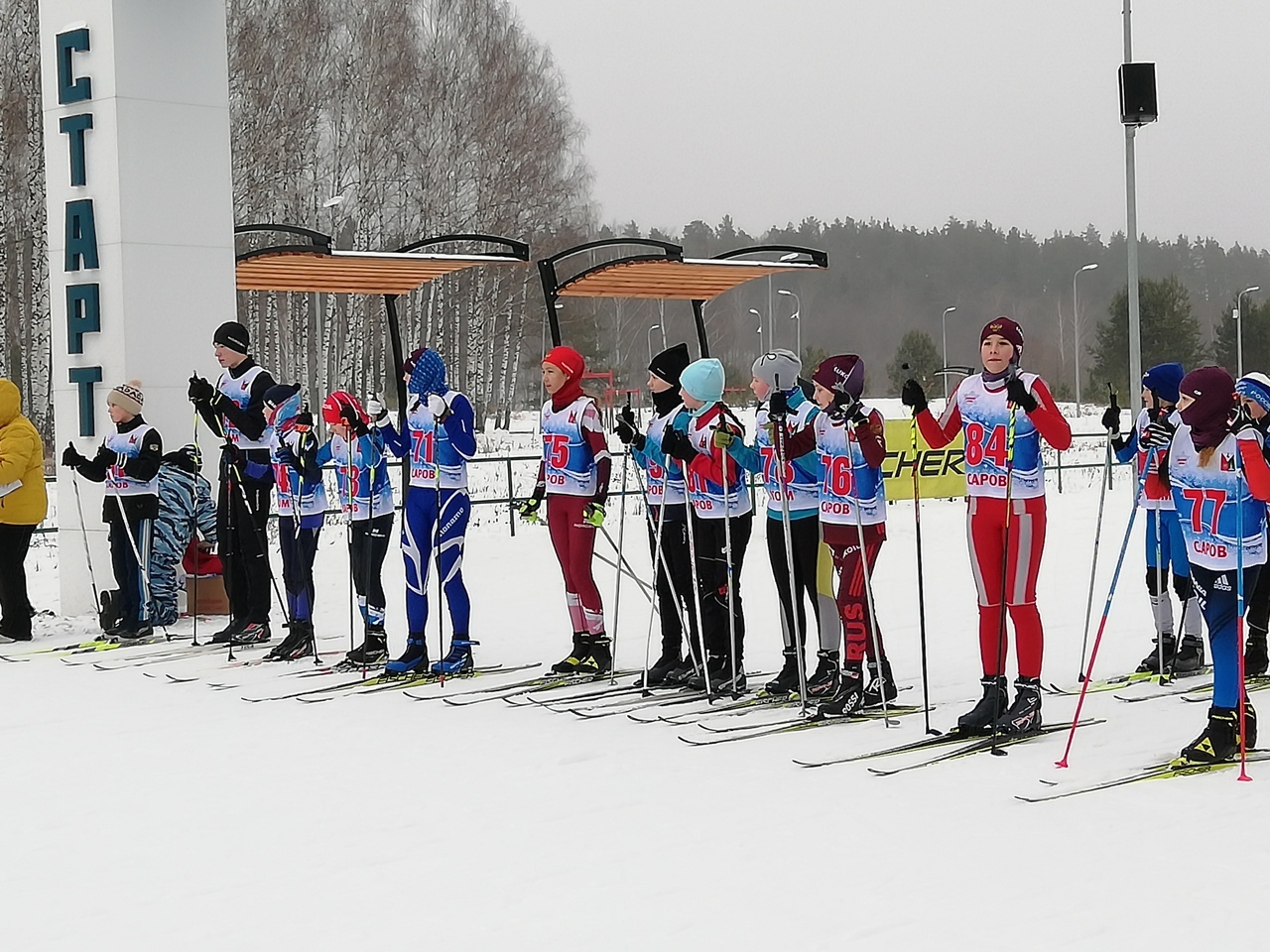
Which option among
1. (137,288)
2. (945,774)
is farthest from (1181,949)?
(137,288)

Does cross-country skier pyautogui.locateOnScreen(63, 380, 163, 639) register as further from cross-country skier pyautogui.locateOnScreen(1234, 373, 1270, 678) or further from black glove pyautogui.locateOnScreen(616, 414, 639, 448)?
cross-country skier pyautogui.locateOnScreen(1234, 373, 1270, 678)

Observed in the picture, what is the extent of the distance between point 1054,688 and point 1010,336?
2.08 metres

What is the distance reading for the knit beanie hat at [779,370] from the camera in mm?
6727

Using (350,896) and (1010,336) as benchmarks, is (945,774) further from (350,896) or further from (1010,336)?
(350,896)

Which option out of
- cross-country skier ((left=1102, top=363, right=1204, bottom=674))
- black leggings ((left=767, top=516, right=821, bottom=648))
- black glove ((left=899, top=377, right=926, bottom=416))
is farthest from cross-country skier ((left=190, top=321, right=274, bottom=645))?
cross-country skier ((left=1102, top=363, right=1204, bottom=674))

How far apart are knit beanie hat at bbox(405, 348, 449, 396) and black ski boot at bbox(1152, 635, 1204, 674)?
13.4 feet

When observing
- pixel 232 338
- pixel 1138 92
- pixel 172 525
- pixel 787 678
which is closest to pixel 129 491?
pixel 172 525

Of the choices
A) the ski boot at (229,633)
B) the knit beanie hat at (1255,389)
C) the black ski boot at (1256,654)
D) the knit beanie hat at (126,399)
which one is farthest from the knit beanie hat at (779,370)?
the knit beanie hat at (126,399)

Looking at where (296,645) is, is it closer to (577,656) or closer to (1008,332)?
(577,656)

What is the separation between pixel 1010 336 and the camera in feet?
19.5

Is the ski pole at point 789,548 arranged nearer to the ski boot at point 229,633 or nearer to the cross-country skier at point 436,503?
the cross-country skier at point 436,503

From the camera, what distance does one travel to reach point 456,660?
782 centimetres

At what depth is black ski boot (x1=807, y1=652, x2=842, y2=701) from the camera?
6723 millimetres

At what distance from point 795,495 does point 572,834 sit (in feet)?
8.27
